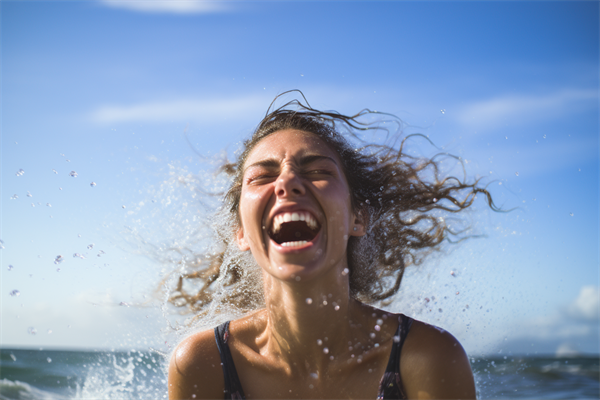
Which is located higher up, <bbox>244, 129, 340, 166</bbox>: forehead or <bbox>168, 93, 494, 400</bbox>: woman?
<bbox>244, 129, 340, 166</bbox>: forehead

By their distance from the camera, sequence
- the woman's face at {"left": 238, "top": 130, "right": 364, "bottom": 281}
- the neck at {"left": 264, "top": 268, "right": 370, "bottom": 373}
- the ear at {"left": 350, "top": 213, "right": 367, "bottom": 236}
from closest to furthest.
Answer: the woman's face at {"left": 238, "top": 130, "right": 364, "bottom": 281} < the neck at {"left": 264, "top": 268, "right": 370, "bottom": 373} < the ear at {"left": 350, "top": 213, "right": 367, "bottom": 236}

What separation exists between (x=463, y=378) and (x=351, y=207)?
50.2 inches

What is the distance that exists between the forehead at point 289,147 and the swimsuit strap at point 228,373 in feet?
4.11

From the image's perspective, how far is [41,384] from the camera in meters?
12.5

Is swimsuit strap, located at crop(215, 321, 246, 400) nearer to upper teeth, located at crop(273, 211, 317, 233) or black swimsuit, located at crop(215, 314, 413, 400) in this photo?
black swimsuit, located at crop(215, 314, 413, 400)

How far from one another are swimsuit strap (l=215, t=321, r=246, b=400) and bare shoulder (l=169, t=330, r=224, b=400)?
0.04 metres

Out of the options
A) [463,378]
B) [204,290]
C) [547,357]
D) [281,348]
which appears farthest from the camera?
[547,357]

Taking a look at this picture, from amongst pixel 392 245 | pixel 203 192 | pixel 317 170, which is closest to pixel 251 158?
pixel 317 170

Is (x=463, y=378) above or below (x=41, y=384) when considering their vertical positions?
above

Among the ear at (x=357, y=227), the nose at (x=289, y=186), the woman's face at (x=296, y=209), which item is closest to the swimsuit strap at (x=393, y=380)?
the woman's face at (x=296, y=209)

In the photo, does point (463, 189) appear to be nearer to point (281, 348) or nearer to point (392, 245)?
point (392, 245)

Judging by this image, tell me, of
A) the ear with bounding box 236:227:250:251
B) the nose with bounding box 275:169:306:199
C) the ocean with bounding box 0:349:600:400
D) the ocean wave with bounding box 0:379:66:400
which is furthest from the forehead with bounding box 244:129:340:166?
the ocean wave with bounding box 0:379:66:400

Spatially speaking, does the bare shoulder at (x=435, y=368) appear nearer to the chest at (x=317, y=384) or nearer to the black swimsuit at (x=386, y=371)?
the black swimsuit at (x=386, y=371)

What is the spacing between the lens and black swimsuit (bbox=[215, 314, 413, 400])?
2.68 m
